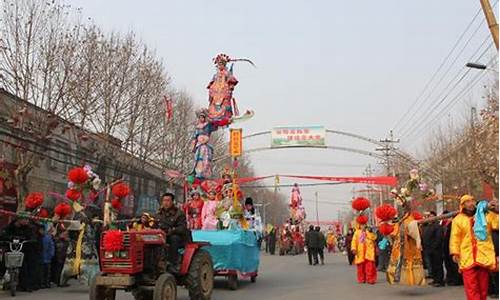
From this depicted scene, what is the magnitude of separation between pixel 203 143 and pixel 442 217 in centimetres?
771

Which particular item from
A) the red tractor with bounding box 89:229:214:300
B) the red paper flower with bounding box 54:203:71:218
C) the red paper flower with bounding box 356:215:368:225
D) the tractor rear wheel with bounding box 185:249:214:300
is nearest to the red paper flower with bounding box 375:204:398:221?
the red paper flower with bounding box 356:215:368:225

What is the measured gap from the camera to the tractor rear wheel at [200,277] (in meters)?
9.52

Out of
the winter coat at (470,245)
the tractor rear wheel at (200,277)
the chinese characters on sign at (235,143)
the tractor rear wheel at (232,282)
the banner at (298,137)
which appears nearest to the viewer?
the winter coat at (470,245)

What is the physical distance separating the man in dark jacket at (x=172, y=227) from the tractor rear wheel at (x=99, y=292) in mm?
1080

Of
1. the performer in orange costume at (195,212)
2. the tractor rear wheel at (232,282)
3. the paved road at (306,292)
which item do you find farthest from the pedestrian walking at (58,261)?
the tractor rear wheel at (232,282)

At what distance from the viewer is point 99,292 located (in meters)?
8.55

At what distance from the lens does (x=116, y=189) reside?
11.9 metres

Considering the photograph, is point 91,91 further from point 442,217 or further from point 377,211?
point 442,217

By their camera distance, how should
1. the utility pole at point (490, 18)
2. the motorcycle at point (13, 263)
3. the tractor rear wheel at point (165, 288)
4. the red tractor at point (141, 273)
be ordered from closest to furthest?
the tractor rear wheel at point (165, 288) → the red tractor at point (141, 273) → the utility pole at point (490, 18) → the motorcycle at point (13, 263)

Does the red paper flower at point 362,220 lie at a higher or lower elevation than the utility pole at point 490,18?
lower

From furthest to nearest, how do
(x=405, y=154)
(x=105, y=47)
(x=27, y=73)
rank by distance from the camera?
(x=405, y=154), (x=105, y=47), (x=27, y=73)

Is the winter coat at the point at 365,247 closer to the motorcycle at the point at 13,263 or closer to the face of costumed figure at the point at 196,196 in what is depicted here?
the face of costumed figure at the point at 196,196

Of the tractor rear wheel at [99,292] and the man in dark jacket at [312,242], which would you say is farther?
the man in dark jacket at [312,242]

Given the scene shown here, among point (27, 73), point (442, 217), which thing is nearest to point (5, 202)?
point (27, 73)
